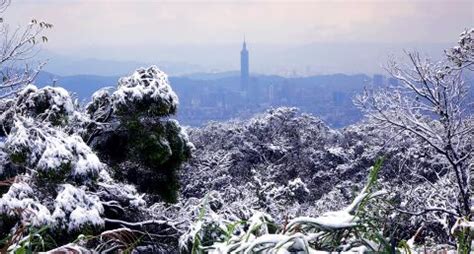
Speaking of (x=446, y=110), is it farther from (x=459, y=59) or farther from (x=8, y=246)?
(x=8, y=246)

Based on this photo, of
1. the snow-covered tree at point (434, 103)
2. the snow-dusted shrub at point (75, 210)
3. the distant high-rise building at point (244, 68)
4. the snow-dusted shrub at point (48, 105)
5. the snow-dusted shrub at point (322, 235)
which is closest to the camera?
the snow-dusted shrub at point (322, 235)

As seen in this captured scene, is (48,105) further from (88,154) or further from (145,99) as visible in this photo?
(145,99)

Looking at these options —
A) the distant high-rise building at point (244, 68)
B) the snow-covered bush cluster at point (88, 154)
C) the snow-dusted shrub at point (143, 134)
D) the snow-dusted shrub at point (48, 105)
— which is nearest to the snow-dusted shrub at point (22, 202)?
the snow-covered bush cluster at point (88, 154)

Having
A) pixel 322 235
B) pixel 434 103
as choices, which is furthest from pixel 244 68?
pixel 322 235

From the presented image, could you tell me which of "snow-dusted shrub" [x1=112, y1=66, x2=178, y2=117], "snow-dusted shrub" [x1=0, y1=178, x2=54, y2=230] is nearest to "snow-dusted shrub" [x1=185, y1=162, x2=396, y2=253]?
"snow-dusted shrub" [x1=0, y1=178, x2=54, y2=230]

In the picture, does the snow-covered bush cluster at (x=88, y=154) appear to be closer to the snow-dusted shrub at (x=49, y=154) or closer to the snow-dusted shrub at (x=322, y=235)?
the snow-dusted shrub at (x=49, y=154)
